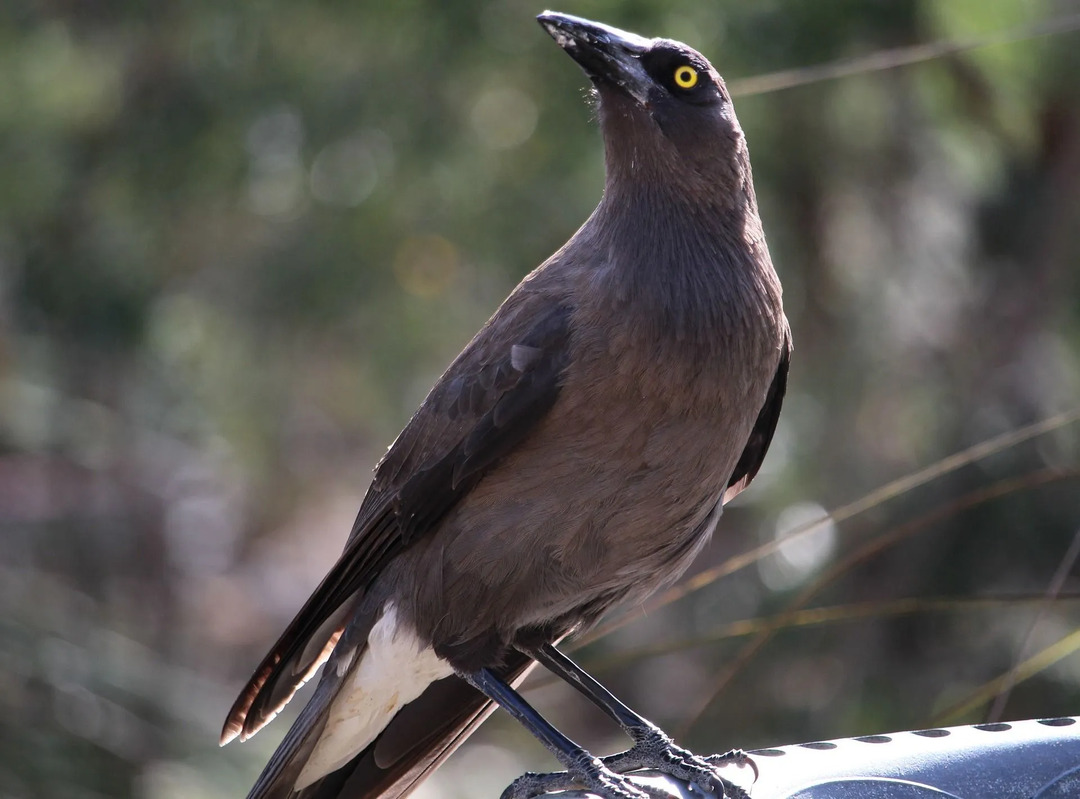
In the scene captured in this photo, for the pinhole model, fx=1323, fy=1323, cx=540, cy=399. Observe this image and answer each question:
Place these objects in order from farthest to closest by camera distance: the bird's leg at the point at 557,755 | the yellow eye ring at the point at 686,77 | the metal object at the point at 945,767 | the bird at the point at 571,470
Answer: the yellow eye ring at the point at 686,77 → the bird at the point at 571,470 → the bird's leg at the point at 557,755 → the metal object at the point at 945,767

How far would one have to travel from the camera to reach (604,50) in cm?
297

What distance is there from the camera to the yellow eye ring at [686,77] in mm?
3037

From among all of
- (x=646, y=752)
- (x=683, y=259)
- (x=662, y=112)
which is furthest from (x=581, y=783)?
(x=662, y=112)

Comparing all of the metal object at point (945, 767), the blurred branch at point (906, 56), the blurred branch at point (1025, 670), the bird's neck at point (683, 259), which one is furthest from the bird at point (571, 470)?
the blurred branch at point (1025, 670)

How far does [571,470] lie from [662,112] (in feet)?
2.82

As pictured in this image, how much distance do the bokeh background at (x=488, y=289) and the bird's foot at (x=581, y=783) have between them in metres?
1.23

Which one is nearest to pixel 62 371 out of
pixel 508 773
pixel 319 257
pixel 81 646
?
pixel 319 257

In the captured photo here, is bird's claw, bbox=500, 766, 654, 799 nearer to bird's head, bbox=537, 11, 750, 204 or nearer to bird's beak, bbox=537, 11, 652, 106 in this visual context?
bird's head, bbox=537, 11, 750, 204

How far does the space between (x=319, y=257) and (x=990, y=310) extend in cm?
295

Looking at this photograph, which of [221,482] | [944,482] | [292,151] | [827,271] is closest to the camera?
[944,482]

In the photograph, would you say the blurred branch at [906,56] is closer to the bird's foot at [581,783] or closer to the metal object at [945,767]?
the metal object at [945,767]

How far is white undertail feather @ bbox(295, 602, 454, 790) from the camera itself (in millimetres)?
3199

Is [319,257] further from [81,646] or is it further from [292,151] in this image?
[81,646]

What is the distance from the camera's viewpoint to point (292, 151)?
232 inches
